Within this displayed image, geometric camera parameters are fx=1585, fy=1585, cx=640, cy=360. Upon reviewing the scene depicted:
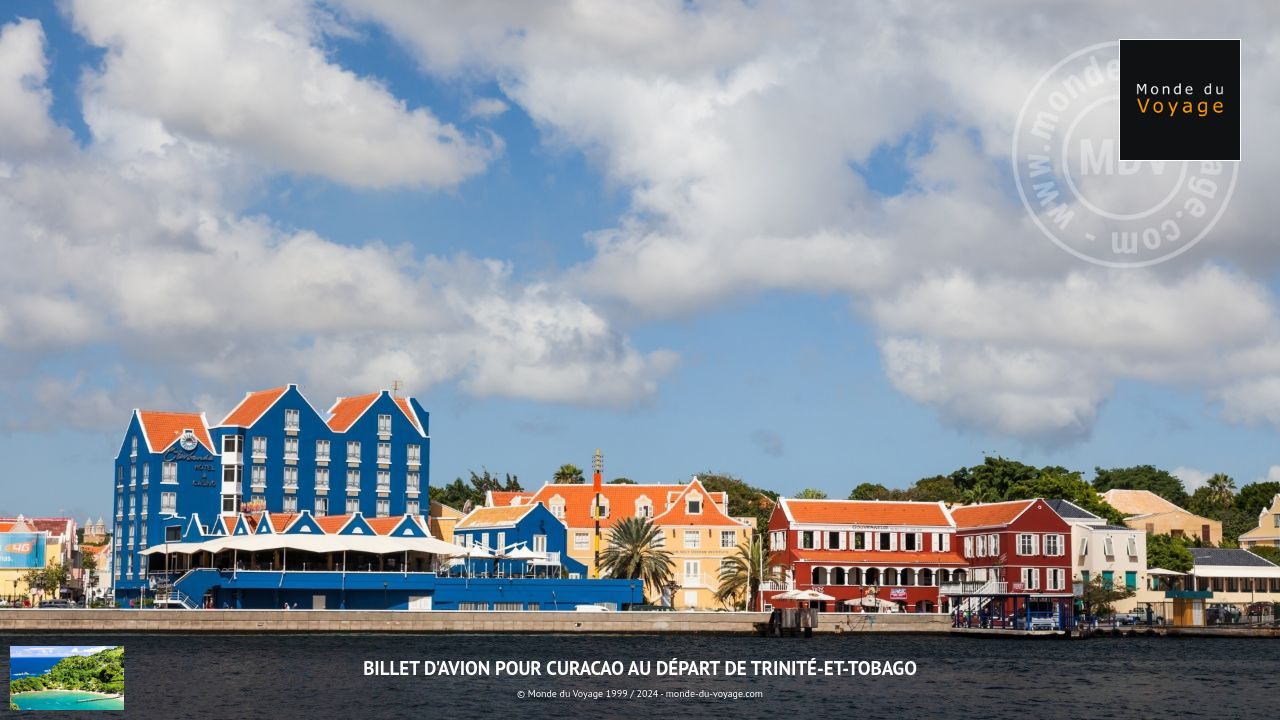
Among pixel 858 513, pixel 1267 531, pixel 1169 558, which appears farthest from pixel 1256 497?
pixel 858 513

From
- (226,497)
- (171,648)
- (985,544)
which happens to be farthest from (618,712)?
(226,497)

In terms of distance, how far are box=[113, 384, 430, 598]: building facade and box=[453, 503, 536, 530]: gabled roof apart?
22.0 feet

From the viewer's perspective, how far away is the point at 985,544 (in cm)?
11775

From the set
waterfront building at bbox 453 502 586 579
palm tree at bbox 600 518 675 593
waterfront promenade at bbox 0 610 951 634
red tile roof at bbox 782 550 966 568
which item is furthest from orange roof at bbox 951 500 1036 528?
waterfront building at bbox 453 502 586 579

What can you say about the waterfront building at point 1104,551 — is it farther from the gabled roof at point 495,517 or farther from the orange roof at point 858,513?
the gabled roof at point 495,517

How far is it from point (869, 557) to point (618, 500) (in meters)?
22.3

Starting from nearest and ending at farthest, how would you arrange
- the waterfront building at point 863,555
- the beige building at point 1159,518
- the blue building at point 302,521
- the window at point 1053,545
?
the blue building at point 302,521 → the window at point 1053,545 → the waterfront building at point 863,555 → the beige building at point 1159,518

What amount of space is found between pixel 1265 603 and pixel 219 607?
81.4 m

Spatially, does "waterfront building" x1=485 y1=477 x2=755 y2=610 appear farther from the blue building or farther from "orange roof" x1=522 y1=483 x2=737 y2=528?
the blue building

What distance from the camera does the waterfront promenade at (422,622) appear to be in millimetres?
96000

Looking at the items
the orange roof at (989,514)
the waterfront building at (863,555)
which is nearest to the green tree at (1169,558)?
the orange roof at (989,514)

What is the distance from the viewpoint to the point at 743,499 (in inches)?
5842

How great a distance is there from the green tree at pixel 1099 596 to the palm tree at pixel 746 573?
2247cm

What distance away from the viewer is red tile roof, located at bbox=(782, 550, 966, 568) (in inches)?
4660
